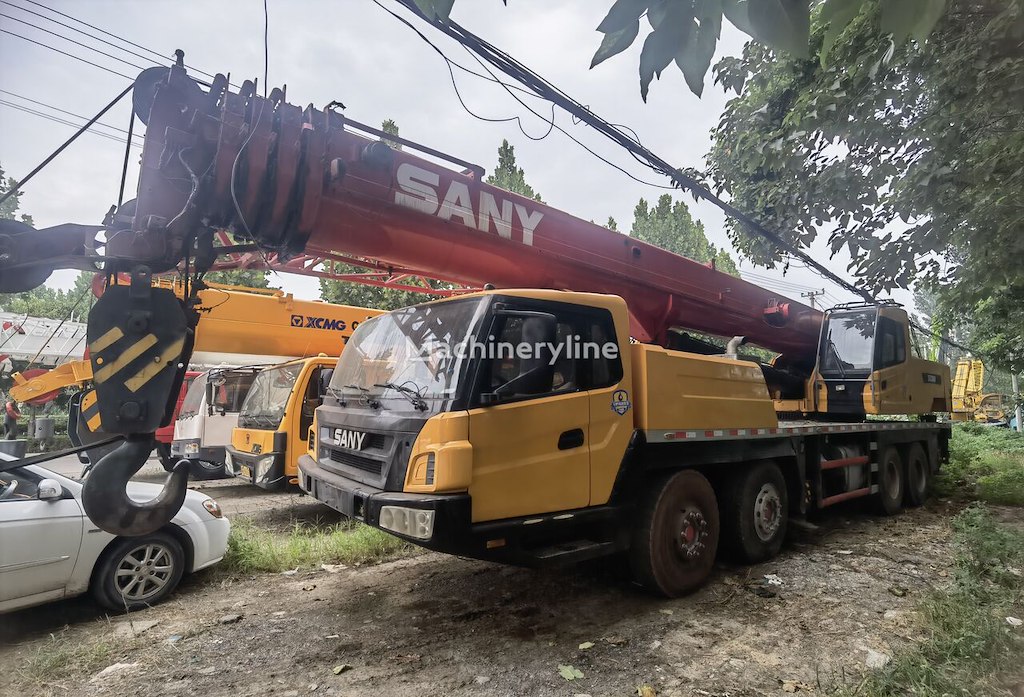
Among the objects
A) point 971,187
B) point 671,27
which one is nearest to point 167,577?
point 671,27

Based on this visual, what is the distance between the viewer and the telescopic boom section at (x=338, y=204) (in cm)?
333

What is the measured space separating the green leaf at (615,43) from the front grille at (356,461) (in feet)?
9.54

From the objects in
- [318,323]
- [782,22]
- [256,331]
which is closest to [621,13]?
[782,22]

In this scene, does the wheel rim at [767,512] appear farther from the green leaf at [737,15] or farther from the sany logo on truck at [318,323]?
the sany logo on truck at [318,323]

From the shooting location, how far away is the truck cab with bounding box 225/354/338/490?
7.32m

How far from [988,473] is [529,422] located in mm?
12273

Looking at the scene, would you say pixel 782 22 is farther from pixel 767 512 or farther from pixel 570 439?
pixel 767 512

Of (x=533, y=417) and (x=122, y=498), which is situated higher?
(x=533, y=417)

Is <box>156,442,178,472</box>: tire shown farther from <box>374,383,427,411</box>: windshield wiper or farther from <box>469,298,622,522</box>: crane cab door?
<box>469,298,622,522</box>: crane cab door

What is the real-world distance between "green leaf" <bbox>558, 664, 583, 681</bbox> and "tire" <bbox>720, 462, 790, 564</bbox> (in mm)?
2405

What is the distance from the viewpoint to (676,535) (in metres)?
4.61

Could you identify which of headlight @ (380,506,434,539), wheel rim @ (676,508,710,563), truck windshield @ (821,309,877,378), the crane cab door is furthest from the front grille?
truck windshield @ (821,309,877,378)

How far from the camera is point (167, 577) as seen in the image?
14.7 ft

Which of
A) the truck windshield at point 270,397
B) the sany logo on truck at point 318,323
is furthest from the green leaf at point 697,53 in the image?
the sany logo on truck at point 318,323
